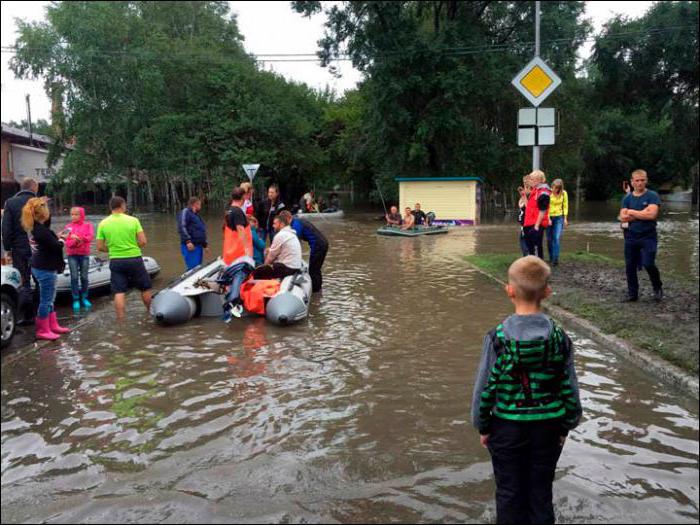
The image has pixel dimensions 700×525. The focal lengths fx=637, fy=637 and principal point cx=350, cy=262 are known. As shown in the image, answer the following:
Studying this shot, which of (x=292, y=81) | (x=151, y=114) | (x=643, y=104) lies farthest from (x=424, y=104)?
(x=292, y=81)

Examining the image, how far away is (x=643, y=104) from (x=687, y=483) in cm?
→ 3351

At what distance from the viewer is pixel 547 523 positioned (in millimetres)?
3184

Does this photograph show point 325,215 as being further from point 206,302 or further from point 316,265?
point 206,302

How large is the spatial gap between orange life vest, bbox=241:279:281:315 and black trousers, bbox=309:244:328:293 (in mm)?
1963

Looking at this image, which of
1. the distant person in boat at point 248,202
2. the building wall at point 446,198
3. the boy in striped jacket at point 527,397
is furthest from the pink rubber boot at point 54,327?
the building wall at point 446,198

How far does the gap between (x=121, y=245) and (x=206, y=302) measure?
1.43m

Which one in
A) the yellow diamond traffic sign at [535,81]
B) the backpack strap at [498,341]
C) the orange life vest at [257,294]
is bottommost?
the orange life vest at [257,294]

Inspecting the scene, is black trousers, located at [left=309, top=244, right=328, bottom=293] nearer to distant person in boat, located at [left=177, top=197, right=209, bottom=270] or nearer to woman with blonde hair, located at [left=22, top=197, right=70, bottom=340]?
distant person in boat, located at [left=177, top=197, right=209, bottom=270]

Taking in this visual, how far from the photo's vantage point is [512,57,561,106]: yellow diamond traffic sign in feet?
37.2

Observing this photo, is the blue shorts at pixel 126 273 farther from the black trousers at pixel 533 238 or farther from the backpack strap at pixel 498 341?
the backpack strap at pixel 498 341

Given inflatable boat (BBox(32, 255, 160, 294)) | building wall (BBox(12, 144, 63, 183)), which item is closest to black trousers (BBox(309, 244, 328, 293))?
inflatable boat (BBox(32, 255, 160, 294))

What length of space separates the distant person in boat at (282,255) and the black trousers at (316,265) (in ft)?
4.00

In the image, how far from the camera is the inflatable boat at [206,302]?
8547mm

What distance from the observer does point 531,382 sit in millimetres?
3094
